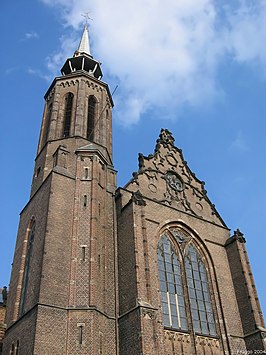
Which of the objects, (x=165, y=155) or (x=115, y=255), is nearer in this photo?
(x=115, y=255)

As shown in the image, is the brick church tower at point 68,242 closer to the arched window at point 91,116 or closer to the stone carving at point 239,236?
the arched window at point 91,116

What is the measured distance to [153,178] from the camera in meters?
25.7

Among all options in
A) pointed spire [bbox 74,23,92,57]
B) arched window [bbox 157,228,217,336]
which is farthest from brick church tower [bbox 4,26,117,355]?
pointed spire [bbox 74,23,92,57]

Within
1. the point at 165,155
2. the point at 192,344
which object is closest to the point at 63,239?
the point at 192,344

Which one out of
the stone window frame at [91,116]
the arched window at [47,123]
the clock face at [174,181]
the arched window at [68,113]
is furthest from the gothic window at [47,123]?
the clock face at [174,181]

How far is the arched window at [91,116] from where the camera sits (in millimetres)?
26723

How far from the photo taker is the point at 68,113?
91.9ft

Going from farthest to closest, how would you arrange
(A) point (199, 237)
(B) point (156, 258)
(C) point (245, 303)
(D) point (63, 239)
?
(A) point (199, 237)
(C) point (245, 303)
(B) point (156, 258)
(D) point (63, 239)

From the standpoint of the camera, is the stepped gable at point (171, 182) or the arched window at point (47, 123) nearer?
the stepped gable at point (171, 182)

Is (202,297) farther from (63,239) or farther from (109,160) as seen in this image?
(109,160)

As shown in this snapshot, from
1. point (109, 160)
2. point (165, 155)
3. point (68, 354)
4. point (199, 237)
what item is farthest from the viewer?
point (165, 155)

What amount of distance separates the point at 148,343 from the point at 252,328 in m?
8.36

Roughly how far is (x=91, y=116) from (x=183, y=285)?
1347cm

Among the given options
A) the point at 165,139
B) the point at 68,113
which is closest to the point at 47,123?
the point at 68,113
